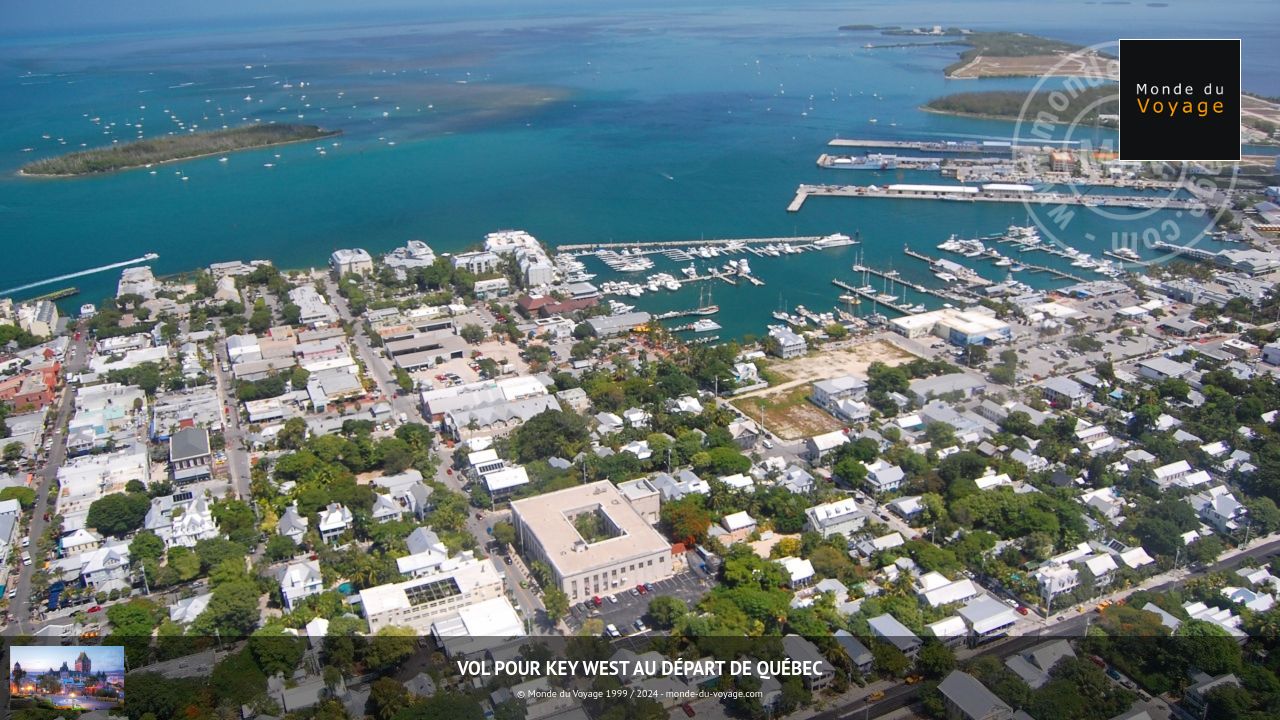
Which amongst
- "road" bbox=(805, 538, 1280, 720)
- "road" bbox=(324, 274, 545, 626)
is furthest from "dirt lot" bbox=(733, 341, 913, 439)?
"road" bbox=(805, 538, 1280, 720)

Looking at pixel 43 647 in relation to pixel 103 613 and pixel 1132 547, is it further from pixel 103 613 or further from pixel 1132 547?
pixel 1132 547

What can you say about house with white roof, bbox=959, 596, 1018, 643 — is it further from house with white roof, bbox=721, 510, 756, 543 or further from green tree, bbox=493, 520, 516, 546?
green tree, bbox=493, 520, 516, 546

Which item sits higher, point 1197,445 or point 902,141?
point 902,141

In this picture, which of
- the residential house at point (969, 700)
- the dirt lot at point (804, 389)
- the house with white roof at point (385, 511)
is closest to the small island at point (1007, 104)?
the dirt lot at point (804, 389)

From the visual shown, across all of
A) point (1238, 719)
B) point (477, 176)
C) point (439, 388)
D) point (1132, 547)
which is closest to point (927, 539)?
point (1132, 547)

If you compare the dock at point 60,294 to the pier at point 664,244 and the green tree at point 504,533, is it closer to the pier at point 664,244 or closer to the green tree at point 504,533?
the pier at point 664,244

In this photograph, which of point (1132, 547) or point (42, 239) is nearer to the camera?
point (1132, 547)
